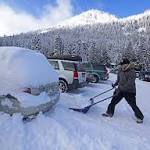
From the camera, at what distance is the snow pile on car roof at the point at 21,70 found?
7.20 meters

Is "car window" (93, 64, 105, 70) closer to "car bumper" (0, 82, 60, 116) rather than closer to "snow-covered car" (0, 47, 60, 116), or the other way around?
"snow-covered car" (0, 47, 60, 116)

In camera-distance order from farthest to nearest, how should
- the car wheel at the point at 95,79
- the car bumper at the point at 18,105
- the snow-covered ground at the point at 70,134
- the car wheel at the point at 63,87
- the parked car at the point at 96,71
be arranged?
the parked car at the point at 96,71
the car wheel at the point at 95,79
the car wheel at the point at 63,87
the car bumper at the point at 18,105
the snow-covered ground at the point at 70,134

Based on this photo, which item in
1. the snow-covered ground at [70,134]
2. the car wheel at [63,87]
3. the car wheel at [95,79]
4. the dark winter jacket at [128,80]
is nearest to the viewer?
the snow-covered ground at [70,134]

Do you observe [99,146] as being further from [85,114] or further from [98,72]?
[98,72]

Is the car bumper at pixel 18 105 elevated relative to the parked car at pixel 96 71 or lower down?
elevated

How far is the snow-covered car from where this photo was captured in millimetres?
7062

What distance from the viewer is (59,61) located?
1569 centimetres

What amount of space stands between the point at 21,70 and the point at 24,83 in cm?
36

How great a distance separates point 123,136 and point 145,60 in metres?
69.0

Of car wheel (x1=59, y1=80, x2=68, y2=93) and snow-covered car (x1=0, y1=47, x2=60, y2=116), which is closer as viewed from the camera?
snow-covered car (x1=0, y1=47, x2=60, y2=116)

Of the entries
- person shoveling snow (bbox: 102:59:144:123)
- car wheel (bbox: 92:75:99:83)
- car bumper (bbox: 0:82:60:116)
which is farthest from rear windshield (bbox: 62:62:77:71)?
car wheel (bbox: 92:75:99:83)

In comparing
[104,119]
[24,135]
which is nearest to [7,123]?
[24,135]

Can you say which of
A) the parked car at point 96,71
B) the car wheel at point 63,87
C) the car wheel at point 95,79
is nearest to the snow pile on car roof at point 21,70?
the car wheel at point 63,87

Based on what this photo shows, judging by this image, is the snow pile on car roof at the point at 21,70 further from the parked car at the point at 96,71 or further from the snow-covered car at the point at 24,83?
the parked car at the point at 96,71
